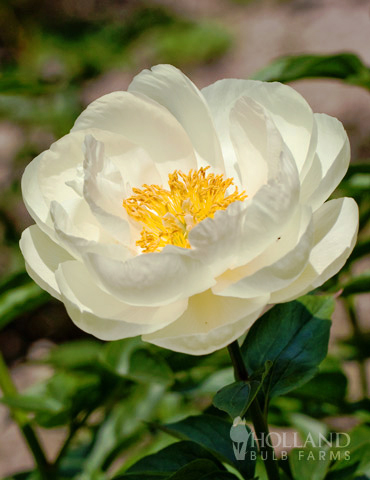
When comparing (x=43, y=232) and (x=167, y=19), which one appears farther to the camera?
(x=167, y=19)

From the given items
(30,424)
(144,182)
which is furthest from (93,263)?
(30,424)

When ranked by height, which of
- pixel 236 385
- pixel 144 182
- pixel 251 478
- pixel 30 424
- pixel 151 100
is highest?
pixel 151 100

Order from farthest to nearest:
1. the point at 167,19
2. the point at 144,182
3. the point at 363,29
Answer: the point at 167,19
the point at 363,29
the point at 144,182

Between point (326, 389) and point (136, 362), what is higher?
point (136, 362)

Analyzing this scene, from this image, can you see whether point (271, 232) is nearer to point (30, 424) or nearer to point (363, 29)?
point (30, 424)

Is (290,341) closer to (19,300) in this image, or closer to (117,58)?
(19,300)

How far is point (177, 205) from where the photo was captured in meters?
0.87

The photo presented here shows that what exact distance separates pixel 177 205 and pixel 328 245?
24cm

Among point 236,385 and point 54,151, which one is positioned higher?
point 54,151

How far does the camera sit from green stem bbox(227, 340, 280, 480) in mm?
721

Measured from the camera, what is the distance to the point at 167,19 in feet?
13.7

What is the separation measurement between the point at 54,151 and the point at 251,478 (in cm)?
43

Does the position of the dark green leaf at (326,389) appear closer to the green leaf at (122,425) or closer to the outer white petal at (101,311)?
the green leaf at (122,425)

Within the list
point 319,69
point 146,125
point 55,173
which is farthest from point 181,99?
point 319,69
